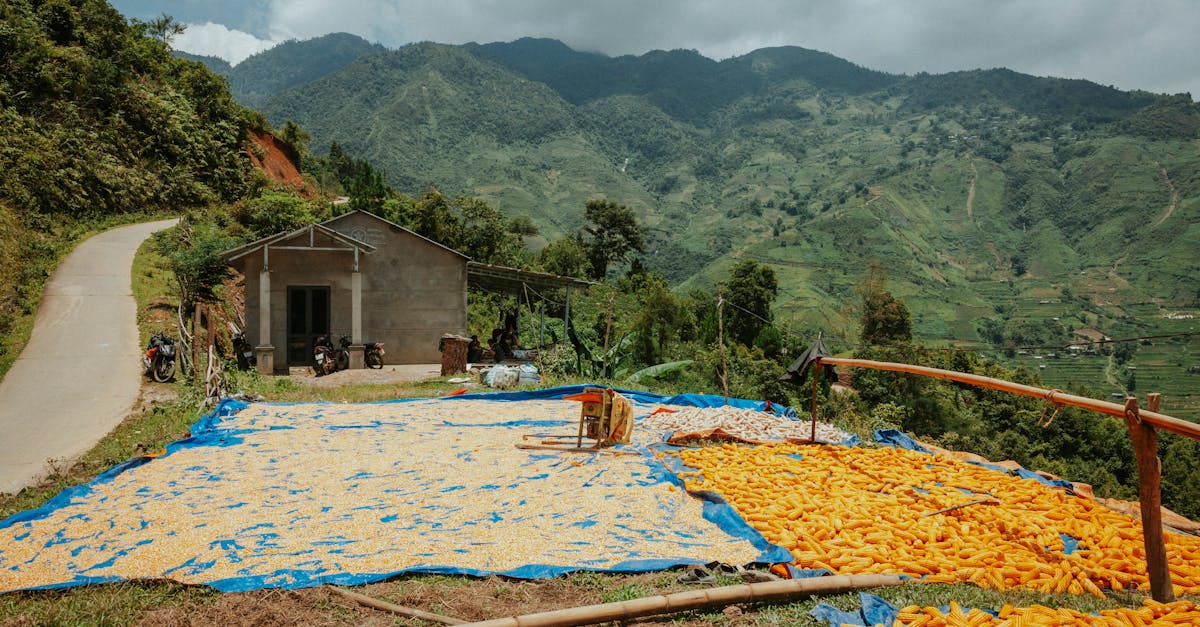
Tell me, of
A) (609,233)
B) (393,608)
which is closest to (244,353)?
(393,608)

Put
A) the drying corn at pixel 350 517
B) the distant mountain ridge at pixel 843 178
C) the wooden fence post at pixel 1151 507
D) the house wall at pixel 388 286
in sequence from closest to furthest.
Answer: the wooden fence post at pixel 1151 507 → the drying corn at pixel 350 517 → the house wall at pixel 388 286 → the distant mountain ridge at pixel 843 178

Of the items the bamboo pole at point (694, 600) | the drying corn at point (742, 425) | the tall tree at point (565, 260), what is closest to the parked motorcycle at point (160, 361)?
the drying corn at point (742, 425)

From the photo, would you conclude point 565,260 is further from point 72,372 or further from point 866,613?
point 866,613

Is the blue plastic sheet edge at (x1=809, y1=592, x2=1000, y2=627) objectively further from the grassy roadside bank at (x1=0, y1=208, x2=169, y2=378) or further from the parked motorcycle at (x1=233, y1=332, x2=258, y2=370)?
the parked motorcycle at (x1=233, y1=332, x2=258, y2=370)

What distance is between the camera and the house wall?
17141mm

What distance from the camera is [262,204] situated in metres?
26.9

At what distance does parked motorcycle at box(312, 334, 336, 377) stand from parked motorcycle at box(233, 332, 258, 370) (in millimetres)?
1371

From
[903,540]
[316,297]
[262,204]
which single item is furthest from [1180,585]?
[262,204]

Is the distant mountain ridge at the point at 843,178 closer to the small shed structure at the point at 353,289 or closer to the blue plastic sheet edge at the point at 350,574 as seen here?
the small shed structure at the point at 353,289

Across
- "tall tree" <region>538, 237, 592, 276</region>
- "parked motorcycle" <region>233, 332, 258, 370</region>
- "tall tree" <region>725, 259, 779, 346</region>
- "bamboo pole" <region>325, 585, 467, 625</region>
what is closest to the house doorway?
"parked motorcycle" <region>233, 332, 258, 370</region>

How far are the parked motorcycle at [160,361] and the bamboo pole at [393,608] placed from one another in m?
9.50

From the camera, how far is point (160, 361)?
1166 centimetres

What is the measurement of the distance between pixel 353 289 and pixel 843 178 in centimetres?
11619

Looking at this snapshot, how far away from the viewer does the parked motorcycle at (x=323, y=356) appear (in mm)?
15805
